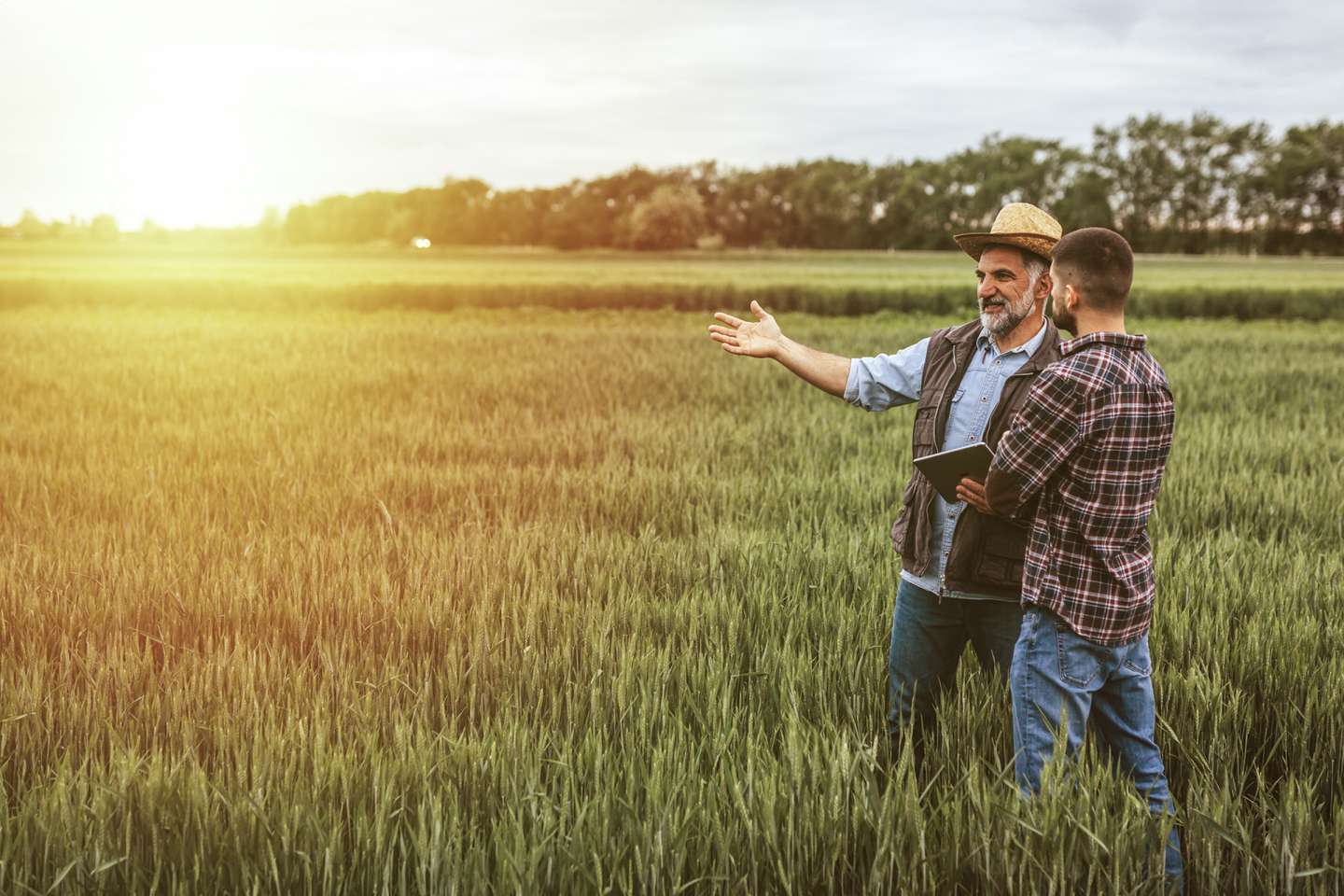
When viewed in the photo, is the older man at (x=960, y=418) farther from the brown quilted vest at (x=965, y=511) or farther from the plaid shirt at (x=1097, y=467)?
the plaid shirt at (x=1097, y=467)

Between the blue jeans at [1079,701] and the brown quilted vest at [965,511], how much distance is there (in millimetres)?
222

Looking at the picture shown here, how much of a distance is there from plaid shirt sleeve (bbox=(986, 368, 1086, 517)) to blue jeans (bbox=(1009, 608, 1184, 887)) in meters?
0.33

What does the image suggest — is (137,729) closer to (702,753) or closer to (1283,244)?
(702,753)

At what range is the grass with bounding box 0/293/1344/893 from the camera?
2029 millimetres

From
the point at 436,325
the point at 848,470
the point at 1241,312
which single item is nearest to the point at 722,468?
the point at 848,470

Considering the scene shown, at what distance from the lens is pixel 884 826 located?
6.54 ft

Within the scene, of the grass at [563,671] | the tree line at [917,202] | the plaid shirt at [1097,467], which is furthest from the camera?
the tree line at [917,202]

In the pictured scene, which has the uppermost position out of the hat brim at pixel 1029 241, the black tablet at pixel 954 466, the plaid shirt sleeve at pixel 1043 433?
the hat brim at pixel 1029 241

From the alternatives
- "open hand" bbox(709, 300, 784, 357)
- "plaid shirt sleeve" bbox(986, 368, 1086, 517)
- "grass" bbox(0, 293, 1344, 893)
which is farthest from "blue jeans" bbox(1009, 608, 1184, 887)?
"open hand" bbox(709, 300, 784, 357)

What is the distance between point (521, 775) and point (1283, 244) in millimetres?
86361

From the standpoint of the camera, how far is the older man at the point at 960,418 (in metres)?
2.48

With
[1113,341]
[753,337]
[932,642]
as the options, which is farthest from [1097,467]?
[753,337]

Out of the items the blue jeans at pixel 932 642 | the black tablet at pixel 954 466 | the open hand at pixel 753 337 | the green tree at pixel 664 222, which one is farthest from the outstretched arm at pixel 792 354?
the green tree at pixel 664 222

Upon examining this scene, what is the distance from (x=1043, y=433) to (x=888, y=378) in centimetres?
78
